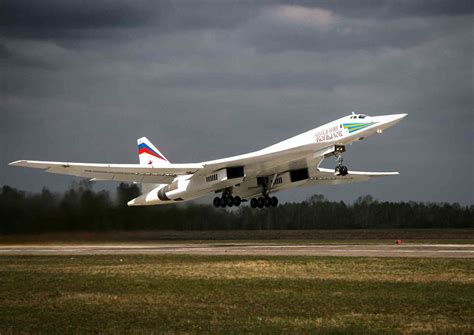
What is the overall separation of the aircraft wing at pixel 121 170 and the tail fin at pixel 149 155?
260 centimetres

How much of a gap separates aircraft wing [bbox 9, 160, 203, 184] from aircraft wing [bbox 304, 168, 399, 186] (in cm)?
773

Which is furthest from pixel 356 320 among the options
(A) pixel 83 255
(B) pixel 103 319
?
(A) pixel 83 255

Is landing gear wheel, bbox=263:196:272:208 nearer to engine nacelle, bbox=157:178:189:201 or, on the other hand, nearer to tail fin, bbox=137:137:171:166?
engine nacelle, bbox=157:178:189:201

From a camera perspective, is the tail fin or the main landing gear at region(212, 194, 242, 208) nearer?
the main landing gear at region(212, 194, 242, 208)

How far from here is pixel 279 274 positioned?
17547mm

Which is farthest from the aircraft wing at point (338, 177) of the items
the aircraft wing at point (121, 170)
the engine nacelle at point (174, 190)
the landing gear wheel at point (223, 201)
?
the aircraft wing at point (121, 170)

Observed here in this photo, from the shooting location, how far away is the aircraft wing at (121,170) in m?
30.9

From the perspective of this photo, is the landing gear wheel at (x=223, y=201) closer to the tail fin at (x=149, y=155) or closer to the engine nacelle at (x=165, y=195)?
the engine nacelle at (x=165, y=195)

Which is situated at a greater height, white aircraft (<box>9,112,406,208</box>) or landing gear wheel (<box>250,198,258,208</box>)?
white aircraft (<box>9,112,406,208</box>)

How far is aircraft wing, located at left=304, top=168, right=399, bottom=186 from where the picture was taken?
39.2 m

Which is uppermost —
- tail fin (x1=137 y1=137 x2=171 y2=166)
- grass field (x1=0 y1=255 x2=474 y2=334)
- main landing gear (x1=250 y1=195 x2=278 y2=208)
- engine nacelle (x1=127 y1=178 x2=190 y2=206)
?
tail fin (x1=137 y1=137 x2=171 y2=166)

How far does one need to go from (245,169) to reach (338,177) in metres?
7.91

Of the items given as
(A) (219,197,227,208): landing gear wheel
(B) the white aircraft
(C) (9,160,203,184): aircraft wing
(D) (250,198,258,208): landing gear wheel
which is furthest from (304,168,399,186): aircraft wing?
(C) (9,160,203,184): aircraft wing

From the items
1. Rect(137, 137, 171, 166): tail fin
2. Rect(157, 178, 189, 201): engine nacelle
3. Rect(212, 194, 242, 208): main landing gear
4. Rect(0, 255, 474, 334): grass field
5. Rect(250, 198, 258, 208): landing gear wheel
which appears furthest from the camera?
Rect(137, 137, 171, 166): tail fin
